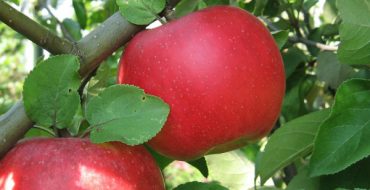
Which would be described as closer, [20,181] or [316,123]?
[20,181]

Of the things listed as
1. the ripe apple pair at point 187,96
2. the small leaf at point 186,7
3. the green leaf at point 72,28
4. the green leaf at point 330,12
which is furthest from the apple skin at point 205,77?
the green leaf at point 72,28

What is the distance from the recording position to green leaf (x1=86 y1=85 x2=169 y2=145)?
2.05 ft

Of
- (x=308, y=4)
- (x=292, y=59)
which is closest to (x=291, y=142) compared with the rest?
(x=292, y=59)

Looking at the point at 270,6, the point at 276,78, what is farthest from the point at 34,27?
the point at 270,6

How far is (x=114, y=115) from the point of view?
25.6 inches

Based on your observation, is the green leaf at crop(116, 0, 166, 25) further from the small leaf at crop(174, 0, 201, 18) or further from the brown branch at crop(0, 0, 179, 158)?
the small leaf at crop(174, 0, 201, 18)

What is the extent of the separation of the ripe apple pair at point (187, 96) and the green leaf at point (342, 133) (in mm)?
70

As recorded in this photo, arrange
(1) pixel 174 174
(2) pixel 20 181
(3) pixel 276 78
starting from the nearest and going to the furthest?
(2) pixel 20 181 < (3) pixel 276 78 < (1) pixel 174 174

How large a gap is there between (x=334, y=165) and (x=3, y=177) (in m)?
0.37

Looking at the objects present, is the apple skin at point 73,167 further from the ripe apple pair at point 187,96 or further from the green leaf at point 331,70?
the green leaf at point 331,70

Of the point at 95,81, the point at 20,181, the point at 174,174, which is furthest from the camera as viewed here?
the point at 174,174

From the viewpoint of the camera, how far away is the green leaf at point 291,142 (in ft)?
2.61

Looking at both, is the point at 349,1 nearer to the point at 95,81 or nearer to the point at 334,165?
the point at 334,165

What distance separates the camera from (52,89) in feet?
2.13
